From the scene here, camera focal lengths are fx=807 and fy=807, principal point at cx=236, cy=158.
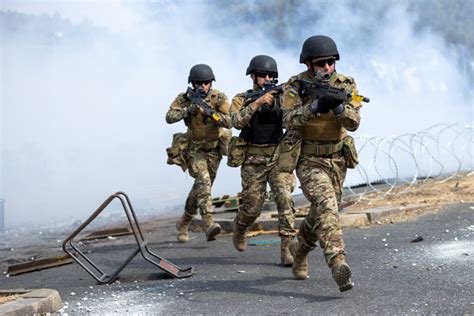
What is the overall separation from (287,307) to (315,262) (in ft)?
6.80

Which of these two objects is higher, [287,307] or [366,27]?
[366,27]

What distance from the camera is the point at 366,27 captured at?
85.5 ft

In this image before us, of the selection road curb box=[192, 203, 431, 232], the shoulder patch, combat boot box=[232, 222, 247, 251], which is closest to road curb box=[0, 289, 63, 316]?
combat boot box=[232, 222, 247, 251]

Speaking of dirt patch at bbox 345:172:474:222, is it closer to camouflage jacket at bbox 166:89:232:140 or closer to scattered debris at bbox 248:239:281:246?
scattered debris at bbox 248:239:281:246

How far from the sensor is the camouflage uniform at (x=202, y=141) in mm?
8539

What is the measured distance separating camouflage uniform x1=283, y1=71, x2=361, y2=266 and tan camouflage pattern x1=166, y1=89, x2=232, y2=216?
2.72m

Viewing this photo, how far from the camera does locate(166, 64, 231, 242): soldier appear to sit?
8.47 meters

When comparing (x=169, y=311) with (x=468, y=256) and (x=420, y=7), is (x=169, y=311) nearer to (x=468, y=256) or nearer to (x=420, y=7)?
(x=468, y=256)

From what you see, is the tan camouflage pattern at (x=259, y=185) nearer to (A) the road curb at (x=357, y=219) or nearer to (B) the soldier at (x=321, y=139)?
(B) the soldier at (x=321, y=139)

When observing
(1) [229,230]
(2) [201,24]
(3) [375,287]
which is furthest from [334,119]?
(2) [201,24]

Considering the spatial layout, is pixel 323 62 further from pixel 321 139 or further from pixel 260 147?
pixel 260 147

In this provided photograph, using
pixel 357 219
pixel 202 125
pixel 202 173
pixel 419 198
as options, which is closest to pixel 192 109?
pixel 202 125

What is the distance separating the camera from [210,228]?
26.2 ft

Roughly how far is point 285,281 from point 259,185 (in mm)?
Result: 1284
